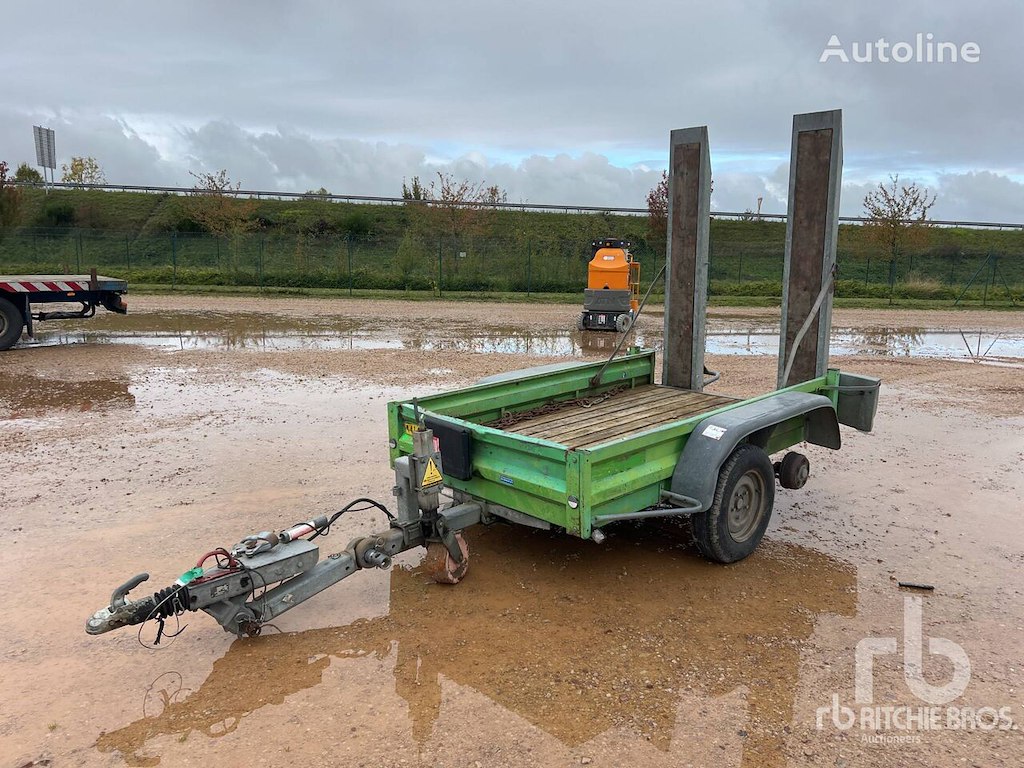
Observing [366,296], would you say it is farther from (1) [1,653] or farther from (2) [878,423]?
(1) [1,653]

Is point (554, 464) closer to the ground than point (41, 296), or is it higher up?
closer to the ground

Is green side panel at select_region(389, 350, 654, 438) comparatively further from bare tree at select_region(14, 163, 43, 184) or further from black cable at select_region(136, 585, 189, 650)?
bare tree at select_region(14, 163, 43, 184)

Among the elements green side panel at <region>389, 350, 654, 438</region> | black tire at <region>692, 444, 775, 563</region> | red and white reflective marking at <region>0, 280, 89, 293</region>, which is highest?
red and white reflective marking at <region>0, 280, 89, 293</region>

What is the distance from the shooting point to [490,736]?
124 inches

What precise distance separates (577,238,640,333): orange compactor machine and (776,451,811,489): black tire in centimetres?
1181

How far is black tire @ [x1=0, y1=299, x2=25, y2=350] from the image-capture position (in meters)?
13.5

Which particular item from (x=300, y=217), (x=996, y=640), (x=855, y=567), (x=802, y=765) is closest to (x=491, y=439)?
(x=802, y=765)

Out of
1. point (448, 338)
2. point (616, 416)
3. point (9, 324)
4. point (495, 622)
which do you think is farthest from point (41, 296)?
point (495, 622)

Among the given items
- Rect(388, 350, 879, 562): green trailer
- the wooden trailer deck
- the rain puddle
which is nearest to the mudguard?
Rect(388, 350, 879, 562): green trailer

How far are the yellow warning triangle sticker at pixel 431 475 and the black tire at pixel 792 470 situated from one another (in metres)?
2.67

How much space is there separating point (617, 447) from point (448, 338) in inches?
480

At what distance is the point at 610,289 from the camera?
57.0 ft

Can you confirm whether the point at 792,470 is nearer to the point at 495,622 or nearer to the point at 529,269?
the point at 495,622

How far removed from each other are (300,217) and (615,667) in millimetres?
50469
